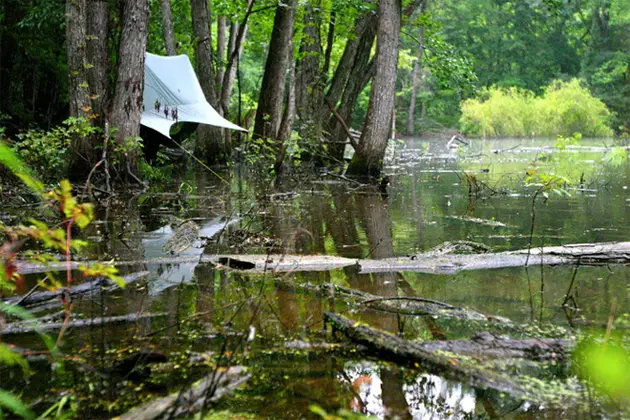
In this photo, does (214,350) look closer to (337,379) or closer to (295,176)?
(337,379)

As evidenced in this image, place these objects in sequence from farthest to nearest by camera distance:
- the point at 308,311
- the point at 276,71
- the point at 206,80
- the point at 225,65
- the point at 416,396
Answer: the point at 225,65, the point at 206,80, the point at 276,71, the point at 308,311, the point at 416,396

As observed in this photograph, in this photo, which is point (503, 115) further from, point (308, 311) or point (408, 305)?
point (308, 311)

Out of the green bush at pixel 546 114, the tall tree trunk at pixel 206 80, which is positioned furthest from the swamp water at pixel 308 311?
the green bush at pixel 546 114

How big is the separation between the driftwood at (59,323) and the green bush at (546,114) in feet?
124

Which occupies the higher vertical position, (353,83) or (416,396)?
(353,83)

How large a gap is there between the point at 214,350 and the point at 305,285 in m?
1.36

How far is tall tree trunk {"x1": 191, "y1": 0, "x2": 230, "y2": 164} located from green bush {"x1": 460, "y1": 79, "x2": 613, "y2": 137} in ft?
87.9

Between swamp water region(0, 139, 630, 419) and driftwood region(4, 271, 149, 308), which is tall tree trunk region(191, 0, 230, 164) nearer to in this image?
swamp water region(0, 139, 630, 419)

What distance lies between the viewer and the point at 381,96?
40.0 feet

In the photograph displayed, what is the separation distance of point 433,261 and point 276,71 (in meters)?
10.5

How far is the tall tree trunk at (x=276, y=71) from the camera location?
1400cm

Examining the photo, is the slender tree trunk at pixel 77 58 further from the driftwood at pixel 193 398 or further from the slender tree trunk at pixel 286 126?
the driftwood at pixel 193 398

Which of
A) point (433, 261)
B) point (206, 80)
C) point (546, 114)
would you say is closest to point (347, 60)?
point (206, 80)

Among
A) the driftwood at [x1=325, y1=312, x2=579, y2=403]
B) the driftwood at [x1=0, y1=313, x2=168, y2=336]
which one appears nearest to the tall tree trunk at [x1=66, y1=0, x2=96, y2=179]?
the driftwood at [x1=0, y1=313, x2=168, y2=336]
